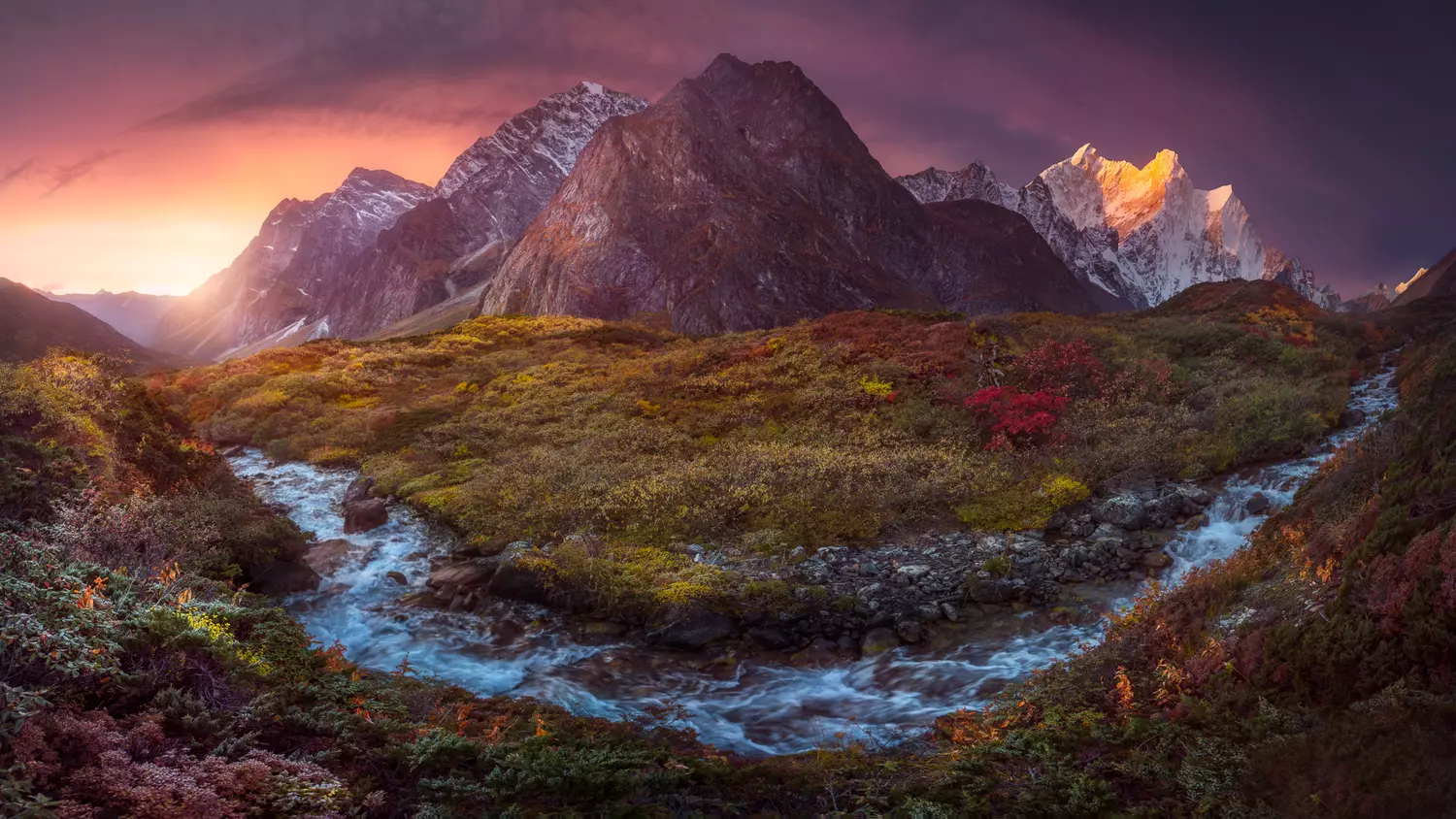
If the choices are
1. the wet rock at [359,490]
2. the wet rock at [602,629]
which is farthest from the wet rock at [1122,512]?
the wet rock at [359,490]

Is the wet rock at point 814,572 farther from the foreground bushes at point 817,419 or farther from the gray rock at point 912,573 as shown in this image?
the gray rock at point 912,573

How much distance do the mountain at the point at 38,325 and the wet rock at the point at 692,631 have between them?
5927cm

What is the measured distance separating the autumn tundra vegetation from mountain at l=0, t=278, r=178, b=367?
166 feet

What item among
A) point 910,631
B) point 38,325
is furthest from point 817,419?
point 38,325

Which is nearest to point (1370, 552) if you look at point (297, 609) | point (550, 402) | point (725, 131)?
point (297, 609)

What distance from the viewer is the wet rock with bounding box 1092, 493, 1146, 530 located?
1524 cm

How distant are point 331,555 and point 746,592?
33.4 ft

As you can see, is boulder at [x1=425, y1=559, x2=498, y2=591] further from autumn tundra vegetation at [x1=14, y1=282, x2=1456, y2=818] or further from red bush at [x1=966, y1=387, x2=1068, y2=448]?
red bush at [x1=966, y1=387, x2=1068, y2=448]

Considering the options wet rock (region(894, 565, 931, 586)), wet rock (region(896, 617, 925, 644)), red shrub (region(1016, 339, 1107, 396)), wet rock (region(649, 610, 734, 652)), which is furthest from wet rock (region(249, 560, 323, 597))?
red shrub (region(1016, 339, 1107, 396))

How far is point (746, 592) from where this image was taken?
517 inches

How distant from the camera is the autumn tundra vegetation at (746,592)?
19.3 ft

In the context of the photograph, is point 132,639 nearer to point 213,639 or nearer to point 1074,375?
point 213,639

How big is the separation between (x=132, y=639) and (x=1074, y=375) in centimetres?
2544

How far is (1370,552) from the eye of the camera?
7.50 m
